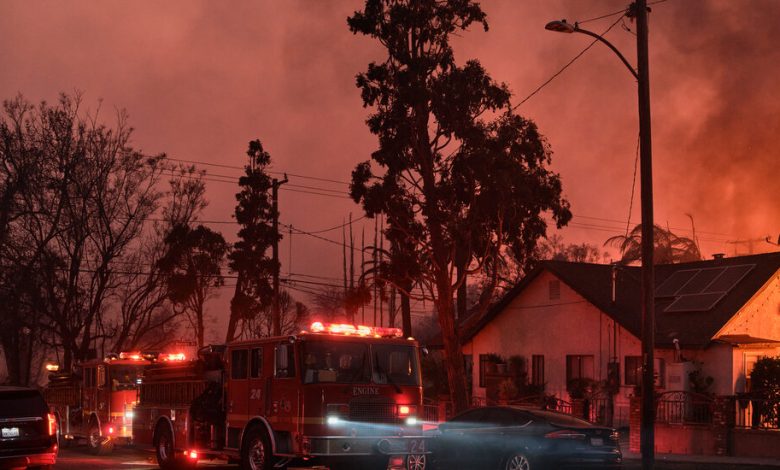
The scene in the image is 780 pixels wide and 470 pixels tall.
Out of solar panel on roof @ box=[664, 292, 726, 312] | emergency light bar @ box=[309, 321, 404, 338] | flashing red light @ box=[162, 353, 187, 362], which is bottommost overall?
flashing red light @ box=[162, 353, 187, 362]

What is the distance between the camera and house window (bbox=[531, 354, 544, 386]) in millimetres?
34781

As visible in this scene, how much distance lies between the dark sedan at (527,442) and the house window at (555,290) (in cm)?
1692

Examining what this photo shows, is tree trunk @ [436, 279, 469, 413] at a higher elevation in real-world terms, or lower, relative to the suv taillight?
higher

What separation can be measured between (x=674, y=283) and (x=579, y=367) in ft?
13.9

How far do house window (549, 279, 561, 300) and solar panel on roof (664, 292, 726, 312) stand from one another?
4251mm

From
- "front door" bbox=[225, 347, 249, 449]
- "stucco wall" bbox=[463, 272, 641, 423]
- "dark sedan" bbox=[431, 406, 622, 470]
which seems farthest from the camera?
"stucco wall" bbox=[463, 272, 641, 423]

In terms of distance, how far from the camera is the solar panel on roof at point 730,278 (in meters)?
30.0

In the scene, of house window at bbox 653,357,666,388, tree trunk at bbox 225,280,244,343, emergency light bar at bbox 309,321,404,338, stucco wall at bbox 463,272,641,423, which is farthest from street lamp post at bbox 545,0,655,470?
tree trunk at bbox 225,280,244,343

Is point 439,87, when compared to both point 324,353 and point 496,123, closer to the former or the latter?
point 496,123

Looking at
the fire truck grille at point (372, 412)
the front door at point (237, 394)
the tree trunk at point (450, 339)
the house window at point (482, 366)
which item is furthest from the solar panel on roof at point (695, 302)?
the front door at point (237, 394)

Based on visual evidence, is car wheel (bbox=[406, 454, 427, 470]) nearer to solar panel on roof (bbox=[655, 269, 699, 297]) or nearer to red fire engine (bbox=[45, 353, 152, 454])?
red fire engine (bbox=[45, 353, 152, 454])

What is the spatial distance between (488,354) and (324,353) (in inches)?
844

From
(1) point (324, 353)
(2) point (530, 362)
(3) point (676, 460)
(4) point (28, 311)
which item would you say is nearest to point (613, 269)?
(2) point (530, 362)

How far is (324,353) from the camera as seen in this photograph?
52.9ft
